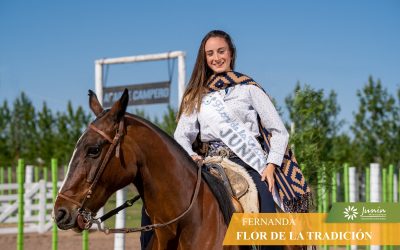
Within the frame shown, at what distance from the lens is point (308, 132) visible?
10.3 m

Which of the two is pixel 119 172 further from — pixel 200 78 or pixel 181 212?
pixel 200 78

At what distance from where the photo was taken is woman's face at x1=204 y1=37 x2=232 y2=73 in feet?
15.4

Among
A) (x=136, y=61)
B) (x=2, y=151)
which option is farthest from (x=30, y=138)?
(x=136, y=61)

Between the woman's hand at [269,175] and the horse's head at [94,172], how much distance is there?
0.99m

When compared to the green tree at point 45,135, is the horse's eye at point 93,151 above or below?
below

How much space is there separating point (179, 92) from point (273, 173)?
7051 mm

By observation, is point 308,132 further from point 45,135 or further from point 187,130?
point 45,135

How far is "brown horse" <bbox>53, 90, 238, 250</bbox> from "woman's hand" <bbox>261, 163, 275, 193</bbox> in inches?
16.9

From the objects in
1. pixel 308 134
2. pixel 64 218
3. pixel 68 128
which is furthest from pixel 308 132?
pixel 68 128

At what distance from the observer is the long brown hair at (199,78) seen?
459 cm

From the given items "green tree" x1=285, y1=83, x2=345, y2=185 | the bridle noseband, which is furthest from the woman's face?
"green tree" x1=285, y1=83, x2=345, y2=185

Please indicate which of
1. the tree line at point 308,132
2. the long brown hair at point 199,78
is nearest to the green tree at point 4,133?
the tree line at point 308,132

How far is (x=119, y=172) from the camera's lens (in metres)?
3.71

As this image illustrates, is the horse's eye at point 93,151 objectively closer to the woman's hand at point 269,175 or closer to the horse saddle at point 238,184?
the horse saddle at point 238,184
